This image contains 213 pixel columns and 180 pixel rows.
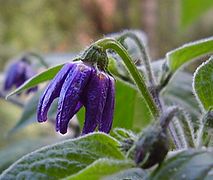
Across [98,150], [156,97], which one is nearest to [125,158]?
[98,150]

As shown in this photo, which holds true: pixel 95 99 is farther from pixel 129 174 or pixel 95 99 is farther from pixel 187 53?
pixel 187 53

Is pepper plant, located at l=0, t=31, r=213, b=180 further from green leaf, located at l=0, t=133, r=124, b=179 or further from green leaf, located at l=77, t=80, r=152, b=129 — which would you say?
green leaf, located at l=77, t=80, r=152, b=129

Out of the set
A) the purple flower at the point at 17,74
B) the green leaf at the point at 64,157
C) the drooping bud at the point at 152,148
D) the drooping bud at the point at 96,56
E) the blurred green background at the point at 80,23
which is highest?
the blurred green background at the point at 80,23

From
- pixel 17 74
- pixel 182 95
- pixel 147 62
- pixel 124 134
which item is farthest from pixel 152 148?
pixel 17 74

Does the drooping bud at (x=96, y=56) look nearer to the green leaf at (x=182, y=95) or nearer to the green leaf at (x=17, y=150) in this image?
the green leaf at (x=182, y=95)

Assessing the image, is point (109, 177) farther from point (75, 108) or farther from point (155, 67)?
point (155, 67)

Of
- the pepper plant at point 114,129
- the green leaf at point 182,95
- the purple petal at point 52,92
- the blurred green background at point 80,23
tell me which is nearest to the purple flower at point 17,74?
the green leaf at point 182,95
